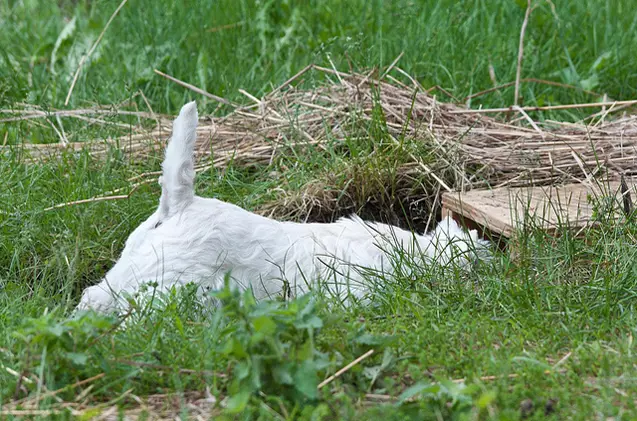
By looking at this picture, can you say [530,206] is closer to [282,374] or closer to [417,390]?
[417,390]

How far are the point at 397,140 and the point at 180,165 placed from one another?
157 cm

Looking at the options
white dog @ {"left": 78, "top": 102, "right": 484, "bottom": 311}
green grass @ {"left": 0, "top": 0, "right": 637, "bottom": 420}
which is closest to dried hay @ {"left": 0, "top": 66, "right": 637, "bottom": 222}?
green grass @ {"left": 0, "top": 0, "right": 637, "bottom": 420}

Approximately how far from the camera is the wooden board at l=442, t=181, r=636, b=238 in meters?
3.26

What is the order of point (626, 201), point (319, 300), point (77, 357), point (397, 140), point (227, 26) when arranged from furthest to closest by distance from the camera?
point (227, 26)
point (397, 140)
point (626, 201)
point (319, 300)
point (77, 357)

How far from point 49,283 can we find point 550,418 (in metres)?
2.18

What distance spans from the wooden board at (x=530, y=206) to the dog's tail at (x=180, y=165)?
43.3 inches

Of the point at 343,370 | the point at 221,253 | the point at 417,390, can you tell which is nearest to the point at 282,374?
the point at 343,370

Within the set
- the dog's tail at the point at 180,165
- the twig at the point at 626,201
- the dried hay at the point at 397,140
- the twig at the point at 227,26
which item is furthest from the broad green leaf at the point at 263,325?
the twig at the point at 227,26

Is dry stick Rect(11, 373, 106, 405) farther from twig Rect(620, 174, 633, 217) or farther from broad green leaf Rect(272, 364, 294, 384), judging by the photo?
twig Rect(620, 174, 633, 217)

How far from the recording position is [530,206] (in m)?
3.63

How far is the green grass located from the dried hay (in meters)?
0.11

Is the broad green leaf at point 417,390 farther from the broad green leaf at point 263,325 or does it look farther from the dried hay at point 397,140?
the dried hay at point 397,140

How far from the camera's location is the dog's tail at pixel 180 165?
3096 millimetres

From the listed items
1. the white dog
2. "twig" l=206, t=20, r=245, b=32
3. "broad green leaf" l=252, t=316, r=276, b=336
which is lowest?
the white dog
